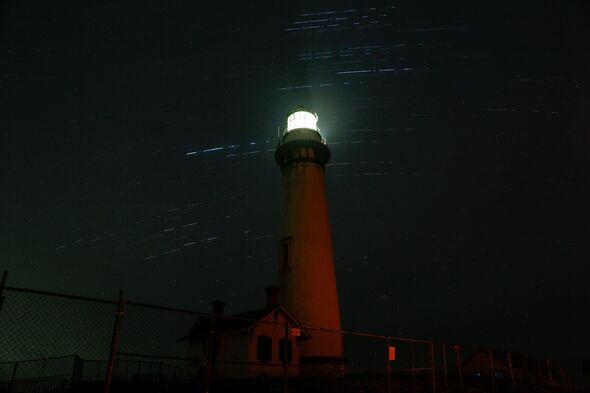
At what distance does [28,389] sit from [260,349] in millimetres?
9469

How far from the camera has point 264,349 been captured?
20.8 m

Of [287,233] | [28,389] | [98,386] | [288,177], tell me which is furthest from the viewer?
[288,177]

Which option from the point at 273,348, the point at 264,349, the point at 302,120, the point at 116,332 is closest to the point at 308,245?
the point at 273,348

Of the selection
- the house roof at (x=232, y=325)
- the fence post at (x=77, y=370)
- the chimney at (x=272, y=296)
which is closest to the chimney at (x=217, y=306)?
the house roof at (x=232, y=325)

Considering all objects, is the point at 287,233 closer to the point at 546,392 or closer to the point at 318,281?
the point at 318,281

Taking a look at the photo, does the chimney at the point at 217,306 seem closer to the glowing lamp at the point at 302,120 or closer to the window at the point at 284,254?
the window at the point at 284,254

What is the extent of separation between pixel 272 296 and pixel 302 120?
38.3 ft

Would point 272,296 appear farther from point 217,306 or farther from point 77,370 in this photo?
point 77,370

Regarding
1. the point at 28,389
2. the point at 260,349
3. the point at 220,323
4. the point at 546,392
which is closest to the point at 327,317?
the point at 260,349

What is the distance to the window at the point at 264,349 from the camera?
67.4 feet

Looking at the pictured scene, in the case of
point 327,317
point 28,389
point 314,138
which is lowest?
point 28,389

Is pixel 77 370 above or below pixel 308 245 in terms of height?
below

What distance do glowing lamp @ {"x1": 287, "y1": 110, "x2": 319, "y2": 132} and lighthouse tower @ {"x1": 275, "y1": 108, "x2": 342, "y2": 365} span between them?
441 millimetres

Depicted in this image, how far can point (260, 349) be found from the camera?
20.6m
